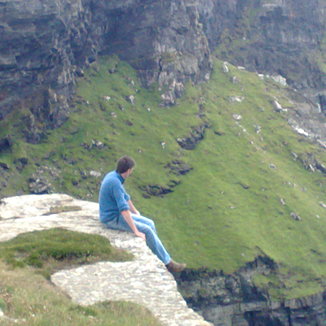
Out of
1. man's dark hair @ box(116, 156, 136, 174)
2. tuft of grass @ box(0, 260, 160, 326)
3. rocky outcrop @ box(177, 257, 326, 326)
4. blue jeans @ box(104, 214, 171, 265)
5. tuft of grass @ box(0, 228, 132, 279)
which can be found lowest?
rocky outcrop @ box(177, 257, 326, 326)

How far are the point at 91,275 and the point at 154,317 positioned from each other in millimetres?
4282

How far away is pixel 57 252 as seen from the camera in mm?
25859

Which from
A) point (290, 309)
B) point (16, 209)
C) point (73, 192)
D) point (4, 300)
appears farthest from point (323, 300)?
point (4, 300)

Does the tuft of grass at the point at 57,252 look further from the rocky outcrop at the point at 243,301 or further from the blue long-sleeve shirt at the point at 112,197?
the rocky outcrop at the point at 243,301

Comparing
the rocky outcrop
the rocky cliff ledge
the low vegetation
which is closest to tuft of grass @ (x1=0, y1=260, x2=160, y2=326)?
the low vegetation

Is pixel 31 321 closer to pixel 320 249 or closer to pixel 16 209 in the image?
pixel 16 209

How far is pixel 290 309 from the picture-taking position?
602ft

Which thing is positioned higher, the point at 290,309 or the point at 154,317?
the point at 154,317

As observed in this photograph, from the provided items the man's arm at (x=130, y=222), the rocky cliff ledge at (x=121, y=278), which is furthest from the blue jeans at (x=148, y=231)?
the man's arm at (x=130, y=222)

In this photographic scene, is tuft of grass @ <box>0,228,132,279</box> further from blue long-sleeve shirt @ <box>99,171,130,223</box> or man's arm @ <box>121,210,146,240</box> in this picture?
blue long-sleeve shirt @ <box>99,171,130,223</box>

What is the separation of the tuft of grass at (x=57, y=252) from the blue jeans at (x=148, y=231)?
1881mm

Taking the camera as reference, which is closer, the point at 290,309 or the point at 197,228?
the point at 290,309

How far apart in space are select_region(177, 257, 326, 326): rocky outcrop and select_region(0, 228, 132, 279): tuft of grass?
496ft

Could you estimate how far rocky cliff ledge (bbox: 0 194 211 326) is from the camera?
21.8m
